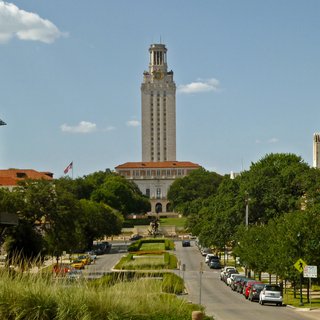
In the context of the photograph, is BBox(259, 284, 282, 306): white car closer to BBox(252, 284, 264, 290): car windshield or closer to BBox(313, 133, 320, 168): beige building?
BBox(252, 284, 264, 290): car windshield

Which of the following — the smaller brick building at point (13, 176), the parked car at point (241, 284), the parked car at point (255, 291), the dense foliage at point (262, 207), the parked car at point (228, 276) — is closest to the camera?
the parked car at point (255, 291)

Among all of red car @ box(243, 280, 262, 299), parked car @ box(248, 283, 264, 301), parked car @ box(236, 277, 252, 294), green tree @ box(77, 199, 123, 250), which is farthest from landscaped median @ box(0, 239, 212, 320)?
→ green tree @ box(77, 199, 123, 250)

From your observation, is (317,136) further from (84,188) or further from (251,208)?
(84,188)

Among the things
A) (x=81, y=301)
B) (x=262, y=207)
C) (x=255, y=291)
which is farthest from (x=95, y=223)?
(x=81, y=301)

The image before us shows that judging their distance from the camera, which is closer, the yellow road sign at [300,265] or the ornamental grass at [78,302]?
the ornamental grass at [78,302]

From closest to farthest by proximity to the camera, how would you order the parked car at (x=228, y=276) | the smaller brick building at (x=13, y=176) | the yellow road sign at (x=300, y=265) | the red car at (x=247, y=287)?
the yellow road sign at (x=300, y=265) < the red car at (x=247, y=287) < the parked car at (x=228, y=276) < the smaller brick building at (x=13, y=176)

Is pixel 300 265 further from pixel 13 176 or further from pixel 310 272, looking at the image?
pixel 13 176

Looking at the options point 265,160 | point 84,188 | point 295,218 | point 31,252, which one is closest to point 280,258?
point 295,218

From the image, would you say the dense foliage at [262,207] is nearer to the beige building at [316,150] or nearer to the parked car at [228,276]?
the parked car at [228,276]

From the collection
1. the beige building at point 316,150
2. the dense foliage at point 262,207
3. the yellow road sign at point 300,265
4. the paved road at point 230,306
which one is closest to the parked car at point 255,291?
the paved road at point 230,306

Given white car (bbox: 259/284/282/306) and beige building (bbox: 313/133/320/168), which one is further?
beige building (bbox: 313/133/320/168)

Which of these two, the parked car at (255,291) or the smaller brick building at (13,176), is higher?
the smaller brick building at (13,176)

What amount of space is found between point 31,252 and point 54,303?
146ft

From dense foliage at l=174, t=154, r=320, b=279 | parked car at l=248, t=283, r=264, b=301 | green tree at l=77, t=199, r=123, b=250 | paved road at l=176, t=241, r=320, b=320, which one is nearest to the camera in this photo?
paved road at l=176, t=241, r=320, b=320
